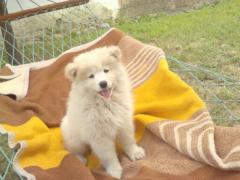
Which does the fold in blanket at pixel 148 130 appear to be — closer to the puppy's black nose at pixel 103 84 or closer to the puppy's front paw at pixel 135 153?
the puppy's front paw at pixel 135 153

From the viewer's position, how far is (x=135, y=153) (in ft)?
7.89

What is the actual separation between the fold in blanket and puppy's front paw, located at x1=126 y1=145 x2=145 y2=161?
29 mm

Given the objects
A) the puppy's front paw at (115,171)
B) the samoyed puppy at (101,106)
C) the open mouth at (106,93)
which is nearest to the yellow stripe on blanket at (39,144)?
the samoyed puppy at (101,106)

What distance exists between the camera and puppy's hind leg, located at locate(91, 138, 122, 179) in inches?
87.8

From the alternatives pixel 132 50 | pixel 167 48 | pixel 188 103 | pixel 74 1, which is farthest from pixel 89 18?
pixel 188 103

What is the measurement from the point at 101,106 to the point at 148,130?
0.42 metres

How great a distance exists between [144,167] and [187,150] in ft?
0.72

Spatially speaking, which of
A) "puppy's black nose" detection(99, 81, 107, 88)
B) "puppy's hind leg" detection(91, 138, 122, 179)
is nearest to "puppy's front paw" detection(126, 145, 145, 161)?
"puppy's hind leg" detection(91, 138, 122, 179)

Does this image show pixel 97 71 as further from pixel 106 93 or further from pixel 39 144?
pixel 39 144

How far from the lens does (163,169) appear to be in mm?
2299

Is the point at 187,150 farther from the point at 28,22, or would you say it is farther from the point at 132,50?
the point at 28,22

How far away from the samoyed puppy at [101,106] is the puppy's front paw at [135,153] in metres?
0.03

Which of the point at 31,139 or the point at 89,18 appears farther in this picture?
the point at 89,18

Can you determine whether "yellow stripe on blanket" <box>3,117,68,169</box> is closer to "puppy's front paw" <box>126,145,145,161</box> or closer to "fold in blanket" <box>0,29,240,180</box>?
"fold in blanket" <box>0,29,240,180</box>
